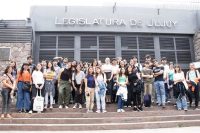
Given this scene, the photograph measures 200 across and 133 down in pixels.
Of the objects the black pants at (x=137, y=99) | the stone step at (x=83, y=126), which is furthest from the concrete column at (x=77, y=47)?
the stone step at (x=83, y=126)

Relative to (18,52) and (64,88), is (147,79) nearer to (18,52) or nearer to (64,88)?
(64,88)

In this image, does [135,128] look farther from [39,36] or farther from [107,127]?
[39,36]

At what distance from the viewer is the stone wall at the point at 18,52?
1450cm

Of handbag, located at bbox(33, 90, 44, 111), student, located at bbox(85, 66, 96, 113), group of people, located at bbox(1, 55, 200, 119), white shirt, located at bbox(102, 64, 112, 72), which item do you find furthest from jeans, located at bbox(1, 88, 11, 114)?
white shirt, located at bbox(102, 64, 112, 72)

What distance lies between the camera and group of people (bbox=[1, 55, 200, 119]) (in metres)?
9.90

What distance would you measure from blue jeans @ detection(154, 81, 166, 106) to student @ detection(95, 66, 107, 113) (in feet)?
6.73

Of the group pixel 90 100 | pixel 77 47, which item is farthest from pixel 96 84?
pixel 77 47

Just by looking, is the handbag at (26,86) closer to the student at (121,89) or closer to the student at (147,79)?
the student at (121,89)

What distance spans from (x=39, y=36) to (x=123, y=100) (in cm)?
742

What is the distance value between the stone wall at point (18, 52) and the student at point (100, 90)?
5.51 meters

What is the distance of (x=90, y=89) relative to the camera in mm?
10094

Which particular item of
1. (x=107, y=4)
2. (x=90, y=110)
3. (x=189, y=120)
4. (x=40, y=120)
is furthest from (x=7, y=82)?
(x=107, y=4)

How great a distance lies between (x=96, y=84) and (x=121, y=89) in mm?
887

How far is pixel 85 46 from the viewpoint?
15.8m
